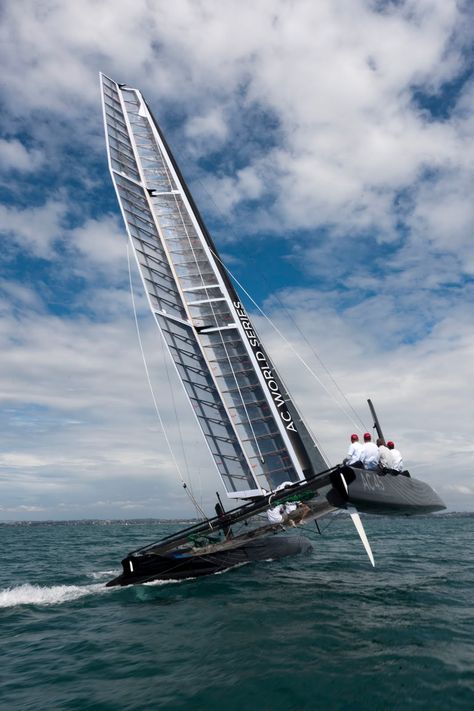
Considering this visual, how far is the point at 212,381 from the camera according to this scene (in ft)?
A: 50.4

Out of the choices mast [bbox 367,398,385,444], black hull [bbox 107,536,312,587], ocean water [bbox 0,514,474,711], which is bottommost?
ocean water [bbox 0,514,474,711]

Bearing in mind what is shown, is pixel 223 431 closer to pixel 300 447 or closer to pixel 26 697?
pixel 300 447

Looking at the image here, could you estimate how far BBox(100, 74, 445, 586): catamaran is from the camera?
41.3 feet

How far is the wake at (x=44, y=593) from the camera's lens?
10.8 m

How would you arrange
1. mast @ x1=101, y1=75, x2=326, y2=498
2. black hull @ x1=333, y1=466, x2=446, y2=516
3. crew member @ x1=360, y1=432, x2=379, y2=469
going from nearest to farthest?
black hull @ x1=333, y1=466, x2=446, y2=516 < crew member @ x1=360, y1=432, x2=379, y2=469 < mast @ x1=101, y1=75, x2=326, y2=498

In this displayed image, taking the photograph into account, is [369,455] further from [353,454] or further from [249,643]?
[249,643]

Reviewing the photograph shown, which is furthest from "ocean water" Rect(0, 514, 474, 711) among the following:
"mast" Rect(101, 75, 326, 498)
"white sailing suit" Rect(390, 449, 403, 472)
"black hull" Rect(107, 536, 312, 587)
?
"mast" Rect(101, 75, 326, 498)

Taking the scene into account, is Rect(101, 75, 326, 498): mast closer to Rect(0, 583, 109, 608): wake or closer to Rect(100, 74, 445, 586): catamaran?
Rect(100, 74, 445, 586): catamaran

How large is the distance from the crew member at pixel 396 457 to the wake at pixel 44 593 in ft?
24.4

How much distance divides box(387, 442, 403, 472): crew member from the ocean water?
2.41 m

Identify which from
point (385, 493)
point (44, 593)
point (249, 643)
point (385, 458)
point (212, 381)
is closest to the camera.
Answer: point (249, 643)

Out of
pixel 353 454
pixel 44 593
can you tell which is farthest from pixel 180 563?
pixel 353 454

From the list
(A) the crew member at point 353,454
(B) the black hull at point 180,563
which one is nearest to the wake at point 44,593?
(B) the black hull at point 180,563

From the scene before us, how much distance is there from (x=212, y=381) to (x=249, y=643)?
935 centimetres
